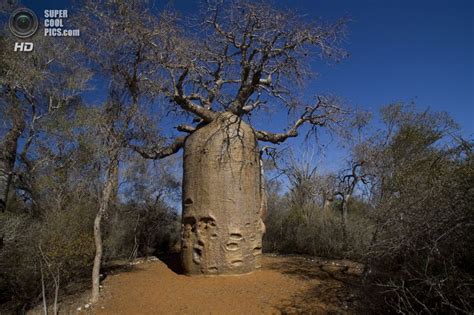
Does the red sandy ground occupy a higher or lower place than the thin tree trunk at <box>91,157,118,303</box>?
lower

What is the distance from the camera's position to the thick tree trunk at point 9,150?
23.0ft

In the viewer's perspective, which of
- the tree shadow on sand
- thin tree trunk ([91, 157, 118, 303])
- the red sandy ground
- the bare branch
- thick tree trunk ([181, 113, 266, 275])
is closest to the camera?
the tree shadow on sand

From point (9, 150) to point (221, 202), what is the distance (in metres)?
5.45

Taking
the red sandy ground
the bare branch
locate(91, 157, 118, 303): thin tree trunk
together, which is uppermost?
the bare branch

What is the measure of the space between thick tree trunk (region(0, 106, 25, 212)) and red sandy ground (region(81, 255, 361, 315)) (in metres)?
2.84

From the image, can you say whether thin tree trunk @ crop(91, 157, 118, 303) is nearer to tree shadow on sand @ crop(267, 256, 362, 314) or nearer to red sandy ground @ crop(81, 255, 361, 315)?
red sandy ground @ crop(81, 255, 361, 315)

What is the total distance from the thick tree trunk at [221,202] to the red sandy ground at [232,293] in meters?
0.31

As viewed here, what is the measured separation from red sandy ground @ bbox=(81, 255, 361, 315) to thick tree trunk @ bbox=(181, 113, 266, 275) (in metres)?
0.31

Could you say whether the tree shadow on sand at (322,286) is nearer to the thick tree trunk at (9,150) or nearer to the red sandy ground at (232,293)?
the red sandy ground at (232,293)

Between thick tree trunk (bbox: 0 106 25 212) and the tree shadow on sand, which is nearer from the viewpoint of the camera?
the tree shadow on sand

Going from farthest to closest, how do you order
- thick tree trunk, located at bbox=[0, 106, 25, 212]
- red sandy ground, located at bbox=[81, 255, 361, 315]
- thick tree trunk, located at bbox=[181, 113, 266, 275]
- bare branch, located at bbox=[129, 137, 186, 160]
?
bare branch, located at bbox=[129, 137, 186, 160], thick tree trunk, located at bbox=[0, 106, 25, 212], thick tree trunk, located at bbox=[181, 113, 266, 275], red sandy ground, located at bbox=[81, 255, 361, 315]

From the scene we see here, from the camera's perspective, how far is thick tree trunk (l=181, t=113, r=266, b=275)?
21.2ft

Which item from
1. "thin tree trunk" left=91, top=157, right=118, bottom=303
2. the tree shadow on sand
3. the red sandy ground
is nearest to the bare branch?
"thin tree trunk" left=91, top=157, right=118, bottom=303

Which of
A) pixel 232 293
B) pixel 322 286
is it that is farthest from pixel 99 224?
pixel 322 286
